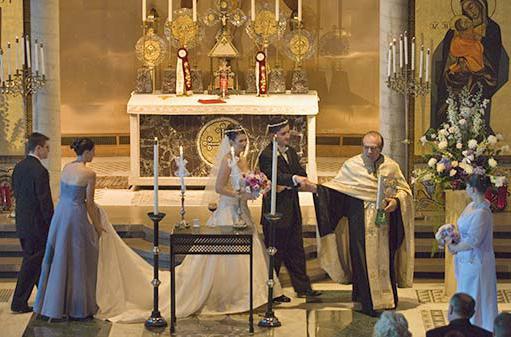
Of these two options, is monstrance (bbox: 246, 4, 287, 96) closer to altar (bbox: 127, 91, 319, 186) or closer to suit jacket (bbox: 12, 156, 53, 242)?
altar (bbox: 127, 91, 319, 186)

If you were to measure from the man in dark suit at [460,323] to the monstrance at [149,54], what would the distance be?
9109 mm

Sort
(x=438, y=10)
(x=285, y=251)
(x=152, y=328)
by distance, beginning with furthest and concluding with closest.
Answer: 1. (x=438, y=10)
2. (x=285, y=251)
3. (x=152, y=328)

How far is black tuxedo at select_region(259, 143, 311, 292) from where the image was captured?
1234 centimetres

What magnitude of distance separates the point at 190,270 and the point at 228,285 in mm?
357

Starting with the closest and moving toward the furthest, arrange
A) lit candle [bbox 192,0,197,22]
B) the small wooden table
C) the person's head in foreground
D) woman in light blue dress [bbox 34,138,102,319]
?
→ 1. the person's head in foreground
2. the small wooden table
3. woman in light blue dress [bbox 34,138,102,319]
4. lit candle [bbox 192,0,197,22]

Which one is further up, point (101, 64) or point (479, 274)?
point (101, 64)

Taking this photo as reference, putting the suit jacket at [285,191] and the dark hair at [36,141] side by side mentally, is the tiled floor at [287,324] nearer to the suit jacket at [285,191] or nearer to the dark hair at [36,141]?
the suit jacket at [285,191]

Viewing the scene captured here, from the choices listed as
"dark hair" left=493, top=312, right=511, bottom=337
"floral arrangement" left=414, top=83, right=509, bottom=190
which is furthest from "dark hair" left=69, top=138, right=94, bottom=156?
"dark hair" left=493, top=312, right=511, bottom=337

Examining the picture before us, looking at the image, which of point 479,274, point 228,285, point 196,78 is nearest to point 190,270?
point 228,285

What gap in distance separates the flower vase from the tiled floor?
26cm

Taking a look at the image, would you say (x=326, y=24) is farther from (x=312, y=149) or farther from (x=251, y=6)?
(x=312, y=149)

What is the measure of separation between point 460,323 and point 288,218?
13.5 feet

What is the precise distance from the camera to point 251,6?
17.0m

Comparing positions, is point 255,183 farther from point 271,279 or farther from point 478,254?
point 478,254
